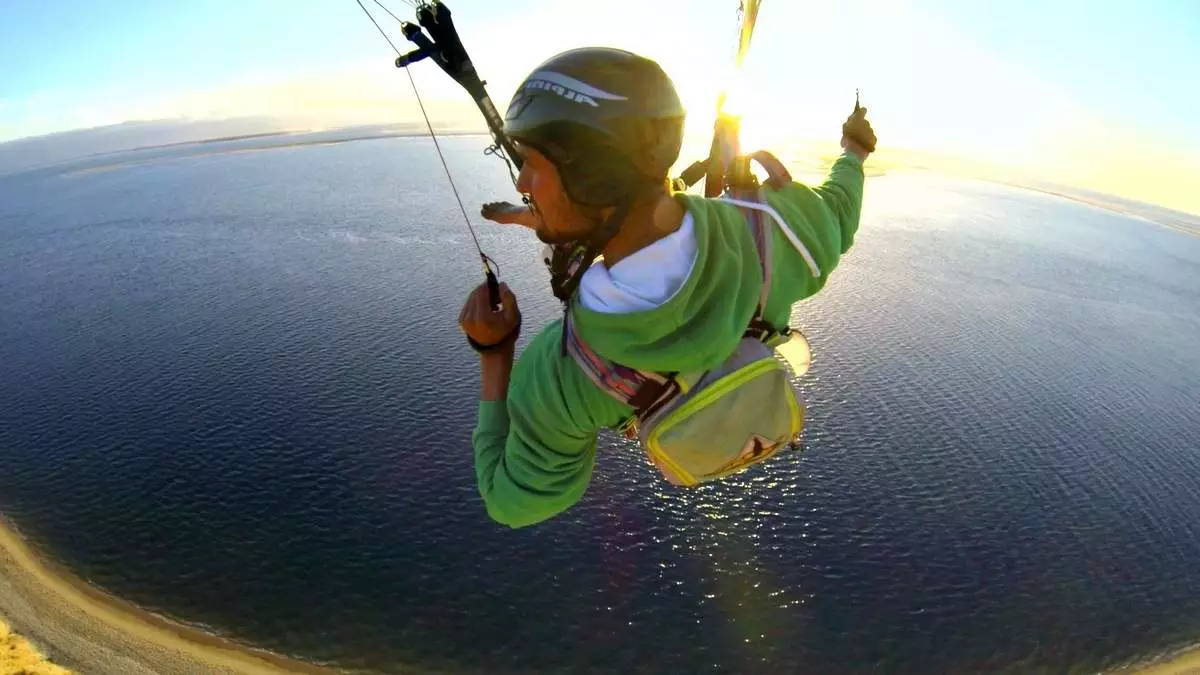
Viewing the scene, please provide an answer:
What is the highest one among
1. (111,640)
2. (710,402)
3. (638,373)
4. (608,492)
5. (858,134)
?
(858,134)

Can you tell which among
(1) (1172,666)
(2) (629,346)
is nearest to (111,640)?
(2) (629,346)

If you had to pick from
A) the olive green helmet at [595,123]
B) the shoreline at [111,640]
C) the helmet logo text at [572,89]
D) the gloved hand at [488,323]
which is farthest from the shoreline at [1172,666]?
the helmet logo text at [572,89]

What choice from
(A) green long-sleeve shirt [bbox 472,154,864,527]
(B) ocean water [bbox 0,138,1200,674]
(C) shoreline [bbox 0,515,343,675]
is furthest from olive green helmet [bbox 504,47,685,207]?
(C) shoreline [bbox 0,515,343,675]

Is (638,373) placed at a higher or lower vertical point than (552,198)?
lower

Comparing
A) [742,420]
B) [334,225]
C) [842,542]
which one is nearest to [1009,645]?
[842,542]

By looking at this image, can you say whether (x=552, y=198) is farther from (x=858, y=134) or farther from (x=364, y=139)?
(x=364, y=139)
